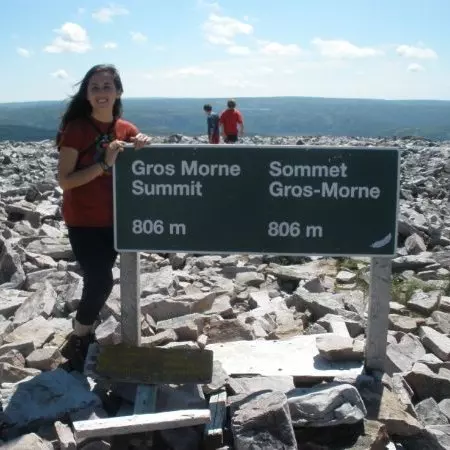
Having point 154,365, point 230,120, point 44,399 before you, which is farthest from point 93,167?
point 230,120

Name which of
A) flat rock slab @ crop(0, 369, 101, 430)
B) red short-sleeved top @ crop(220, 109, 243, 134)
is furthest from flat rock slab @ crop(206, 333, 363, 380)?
red short-sleeved top @ crop(220, 109, 243, 134)

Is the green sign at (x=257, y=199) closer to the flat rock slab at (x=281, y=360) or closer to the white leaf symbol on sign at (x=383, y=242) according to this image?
the white leaf symbol on sign at (x=383, y=242)

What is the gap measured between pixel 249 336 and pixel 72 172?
2326mm

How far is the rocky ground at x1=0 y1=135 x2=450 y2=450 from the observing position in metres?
4.14

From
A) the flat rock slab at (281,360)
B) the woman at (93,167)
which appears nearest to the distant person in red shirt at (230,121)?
the flat rock slab at (281,360)

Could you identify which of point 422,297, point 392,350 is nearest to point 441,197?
point 422,297

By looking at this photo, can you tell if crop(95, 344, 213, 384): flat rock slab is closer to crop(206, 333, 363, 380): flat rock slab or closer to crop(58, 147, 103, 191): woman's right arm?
crop(206, 333, 363, 380): flat rock slab

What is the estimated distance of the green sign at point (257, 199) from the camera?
14.9 feet

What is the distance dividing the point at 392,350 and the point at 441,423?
1081mm

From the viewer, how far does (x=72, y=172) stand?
442 cm

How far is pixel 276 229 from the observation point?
4.66 metres

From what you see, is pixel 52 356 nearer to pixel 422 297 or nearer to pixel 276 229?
pixel 276 229

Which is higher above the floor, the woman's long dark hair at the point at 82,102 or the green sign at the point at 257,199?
the woman's long dark hair at the point at 82,102

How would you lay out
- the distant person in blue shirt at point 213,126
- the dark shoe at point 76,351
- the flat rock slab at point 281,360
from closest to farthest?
the flat rock slab at point 281,360 → the dark shoe at point 76,351 → the distant person in blue shirt at point 213,126
